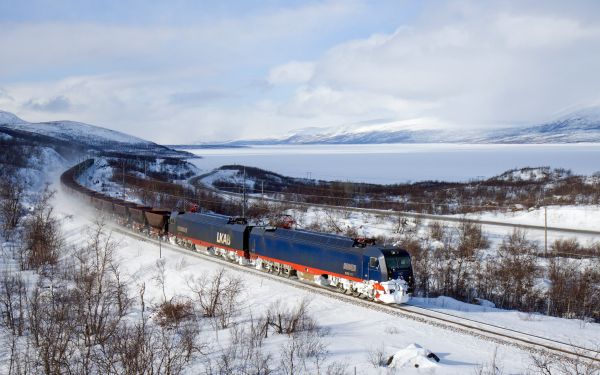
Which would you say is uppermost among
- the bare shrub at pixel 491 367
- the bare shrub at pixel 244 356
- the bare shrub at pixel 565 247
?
the bare shrub at pixel 565 247

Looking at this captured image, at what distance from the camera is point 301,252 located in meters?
31.8

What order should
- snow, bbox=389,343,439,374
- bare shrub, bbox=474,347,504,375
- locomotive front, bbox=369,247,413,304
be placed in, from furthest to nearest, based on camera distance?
locomotive front, bbox=369,247,413,304 < snow, bbox=389,343,439,374 < bare shrub, bbox=474,347,504,375

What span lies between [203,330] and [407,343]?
10314 millimetres

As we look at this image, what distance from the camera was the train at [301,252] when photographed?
87.9ft

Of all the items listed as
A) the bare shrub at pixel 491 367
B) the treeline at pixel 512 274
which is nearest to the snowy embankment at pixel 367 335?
the bare shrub at pixel 491 367

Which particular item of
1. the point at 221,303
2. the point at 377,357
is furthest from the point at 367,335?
the point at 221,303

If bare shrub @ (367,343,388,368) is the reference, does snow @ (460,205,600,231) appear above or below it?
above

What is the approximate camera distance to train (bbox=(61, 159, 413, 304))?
26797 mm

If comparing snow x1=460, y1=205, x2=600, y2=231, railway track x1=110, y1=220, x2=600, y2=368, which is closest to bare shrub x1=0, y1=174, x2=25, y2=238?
railway track x1=110, y1=220, x2=600, y2=368

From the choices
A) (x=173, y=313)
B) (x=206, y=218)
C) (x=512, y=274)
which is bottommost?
(x=173, y=313)

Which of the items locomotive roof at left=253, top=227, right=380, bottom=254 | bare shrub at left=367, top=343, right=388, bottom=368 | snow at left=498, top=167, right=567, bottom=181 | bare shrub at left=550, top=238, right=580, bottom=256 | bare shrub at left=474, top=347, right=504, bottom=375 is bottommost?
bare shrub at left=367, top=343, right=388, bottom=368

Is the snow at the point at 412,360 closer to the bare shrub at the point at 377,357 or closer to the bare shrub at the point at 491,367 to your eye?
the bare shrub at the point at 377,357

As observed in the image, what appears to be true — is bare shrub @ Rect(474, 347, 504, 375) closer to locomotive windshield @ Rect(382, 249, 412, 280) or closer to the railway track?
the railway track

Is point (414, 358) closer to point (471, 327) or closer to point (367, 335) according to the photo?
point (367, 335)
